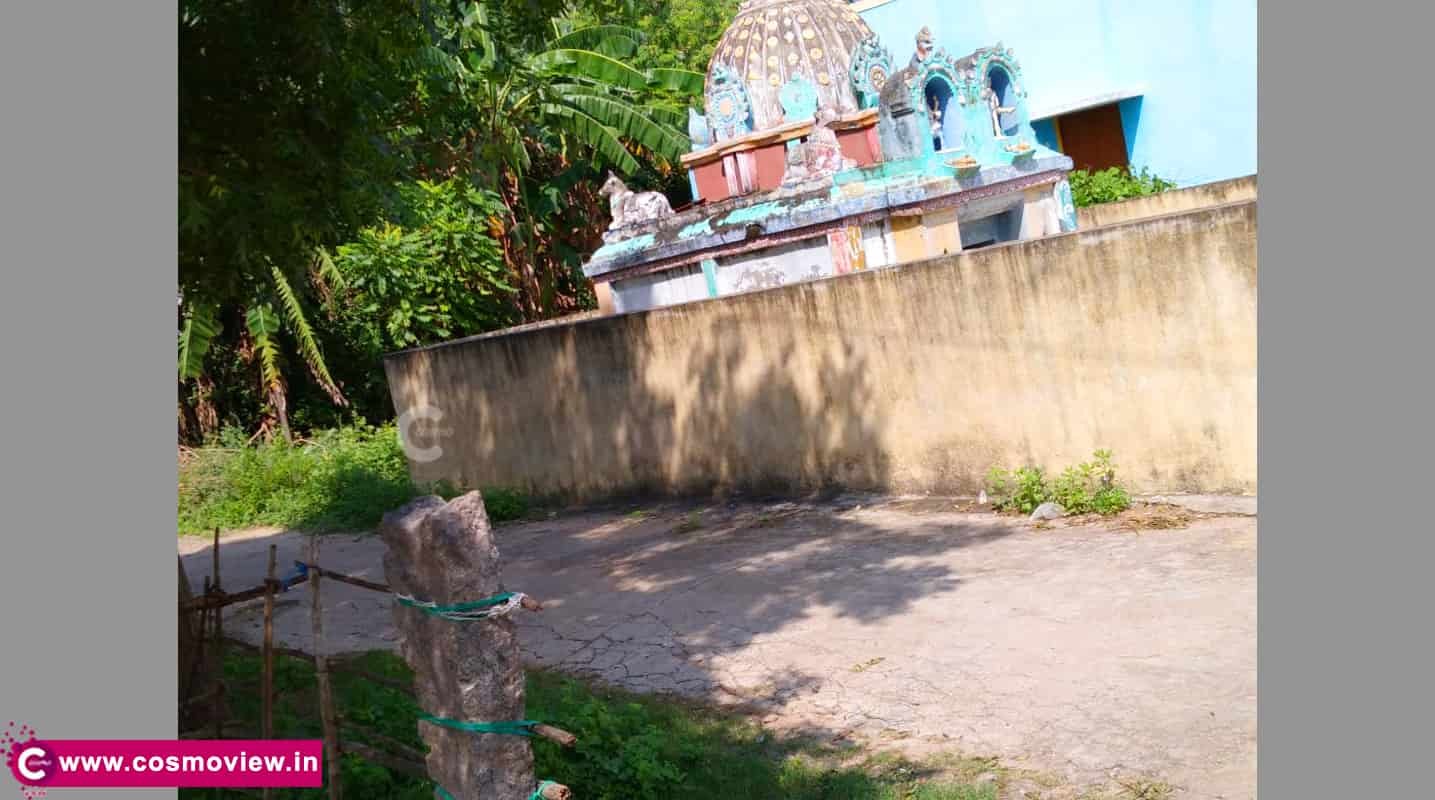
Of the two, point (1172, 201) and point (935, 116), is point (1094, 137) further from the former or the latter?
point (935, 116)

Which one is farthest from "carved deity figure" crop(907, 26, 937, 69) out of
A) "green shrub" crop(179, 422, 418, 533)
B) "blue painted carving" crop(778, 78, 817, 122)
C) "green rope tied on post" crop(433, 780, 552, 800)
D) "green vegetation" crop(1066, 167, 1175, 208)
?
"green rope tied on post" crop(433, 780, 552, 800)

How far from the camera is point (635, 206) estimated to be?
14344mm

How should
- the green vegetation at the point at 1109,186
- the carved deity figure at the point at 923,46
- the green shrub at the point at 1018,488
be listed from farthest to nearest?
the green vegetation at the point at 1109,186 → the carved deity figure at the point at 923,46 → the green shrub at the point at 1018,488

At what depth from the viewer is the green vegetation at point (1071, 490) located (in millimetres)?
8664

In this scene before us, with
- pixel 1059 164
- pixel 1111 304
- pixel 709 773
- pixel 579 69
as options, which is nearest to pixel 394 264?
pixel 579 69

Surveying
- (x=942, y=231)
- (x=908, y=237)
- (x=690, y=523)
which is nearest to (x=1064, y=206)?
(x=942, y=231)

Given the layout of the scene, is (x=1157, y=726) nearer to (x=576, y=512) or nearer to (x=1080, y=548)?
(x=1080, y=548)

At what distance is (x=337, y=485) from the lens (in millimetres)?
13852

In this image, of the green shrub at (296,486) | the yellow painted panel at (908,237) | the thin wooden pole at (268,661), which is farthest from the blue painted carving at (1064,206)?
the thin wooden pole at (268,661)

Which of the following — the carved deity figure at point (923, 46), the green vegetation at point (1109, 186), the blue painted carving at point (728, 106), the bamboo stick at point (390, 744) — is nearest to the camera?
the bamboo stick at point (390, 744)

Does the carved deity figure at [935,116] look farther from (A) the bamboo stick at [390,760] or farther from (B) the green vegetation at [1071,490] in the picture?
(A) the bamboo stick at [390,760]

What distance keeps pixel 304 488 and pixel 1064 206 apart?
28.6 ft

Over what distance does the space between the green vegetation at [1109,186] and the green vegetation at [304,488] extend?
9.54 m

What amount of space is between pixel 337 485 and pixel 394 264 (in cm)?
431
